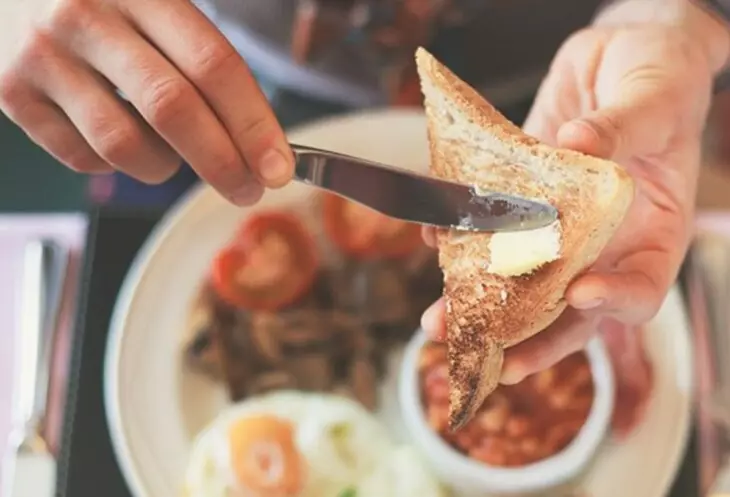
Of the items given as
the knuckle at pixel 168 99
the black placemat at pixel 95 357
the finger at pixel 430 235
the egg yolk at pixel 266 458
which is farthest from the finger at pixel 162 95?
the black placemat at pixel 95 357

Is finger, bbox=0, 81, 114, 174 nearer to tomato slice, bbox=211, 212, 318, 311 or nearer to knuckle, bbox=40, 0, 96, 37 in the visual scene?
knuckle, bbox=40, 0, 96, 37

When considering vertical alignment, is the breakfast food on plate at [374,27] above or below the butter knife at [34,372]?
above

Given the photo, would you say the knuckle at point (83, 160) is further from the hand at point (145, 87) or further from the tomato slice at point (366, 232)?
the tomato slice at point (366, 232)

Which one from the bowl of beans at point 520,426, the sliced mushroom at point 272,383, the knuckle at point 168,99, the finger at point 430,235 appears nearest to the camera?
the knuckle at point 168,99

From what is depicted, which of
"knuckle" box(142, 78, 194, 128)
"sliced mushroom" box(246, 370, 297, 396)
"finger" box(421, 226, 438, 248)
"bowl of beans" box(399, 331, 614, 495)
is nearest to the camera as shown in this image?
"knuckle" box(142, 78, 194, 128)

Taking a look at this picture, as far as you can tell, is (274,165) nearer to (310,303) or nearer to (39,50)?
(39,50)

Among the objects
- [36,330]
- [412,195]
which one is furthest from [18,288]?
[412,195]

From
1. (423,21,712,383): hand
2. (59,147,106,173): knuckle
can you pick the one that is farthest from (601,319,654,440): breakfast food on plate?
(59,147,106,173): knuckle
